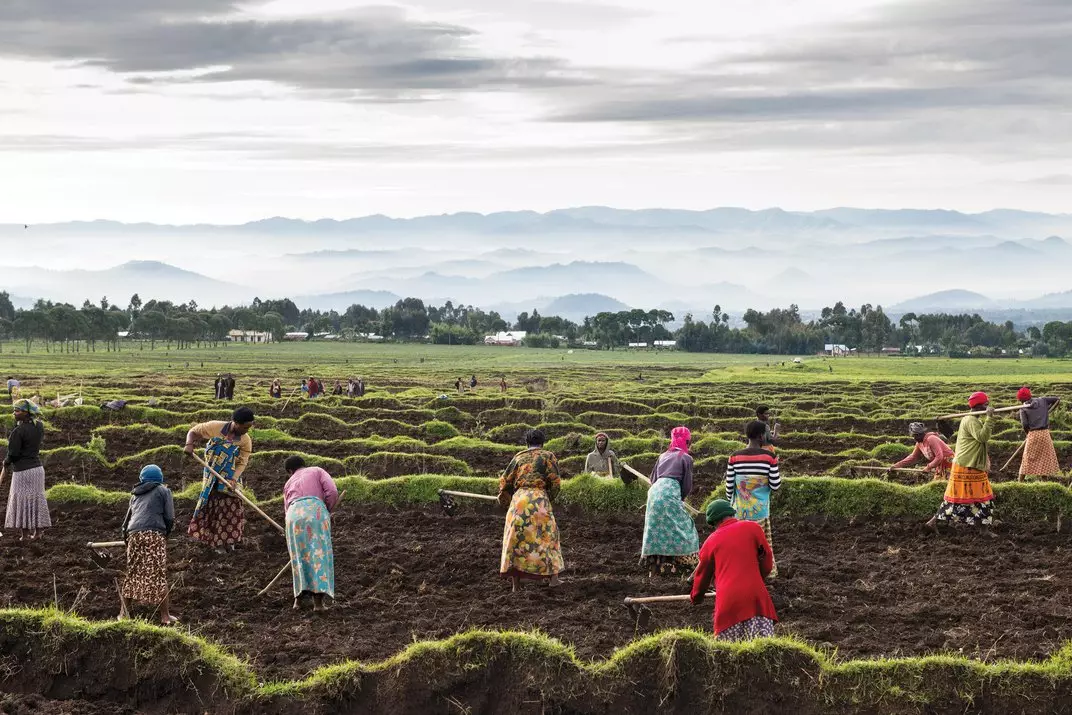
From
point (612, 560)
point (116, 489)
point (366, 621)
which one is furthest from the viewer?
point (116, 489)

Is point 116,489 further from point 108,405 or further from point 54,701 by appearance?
point 108,405

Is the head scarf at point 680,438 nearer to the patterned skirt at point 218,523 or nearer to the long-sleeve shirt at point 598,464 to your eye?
the long-sleeve shirt at point 598,464

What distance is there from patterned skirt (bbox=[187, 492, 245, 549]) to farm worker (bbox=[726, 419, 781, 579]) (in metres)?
6.07

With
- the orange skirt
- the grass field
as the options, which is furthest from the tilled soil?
the orange skirt

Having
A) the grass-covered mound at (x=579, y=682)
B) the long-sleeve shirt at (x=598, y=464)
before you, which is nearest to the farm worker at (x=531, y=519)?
the grass-covered mound at (x=579, y=682)

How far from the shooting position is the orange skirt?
1557 centimetres

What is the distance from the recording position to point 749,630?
941cm

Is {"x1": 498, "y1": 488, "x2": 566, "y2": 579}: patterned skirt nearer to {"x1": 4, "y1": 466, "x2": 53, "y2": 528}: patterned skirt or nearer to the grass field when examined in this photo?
the grass field

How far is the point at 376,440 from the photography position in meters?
26.5

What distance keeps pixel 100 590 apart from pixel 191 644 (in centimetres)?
328

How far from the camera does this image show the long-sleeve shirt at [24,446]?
1494 cm

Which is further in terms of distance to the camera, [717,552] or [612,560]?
[612,560]

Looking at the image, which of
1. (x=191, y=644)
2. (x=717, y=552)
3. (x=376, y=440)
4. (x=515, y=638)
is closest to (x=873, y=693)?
(x=717, y=552)

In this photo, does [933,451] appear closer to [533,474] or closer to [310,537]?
[533,474]
